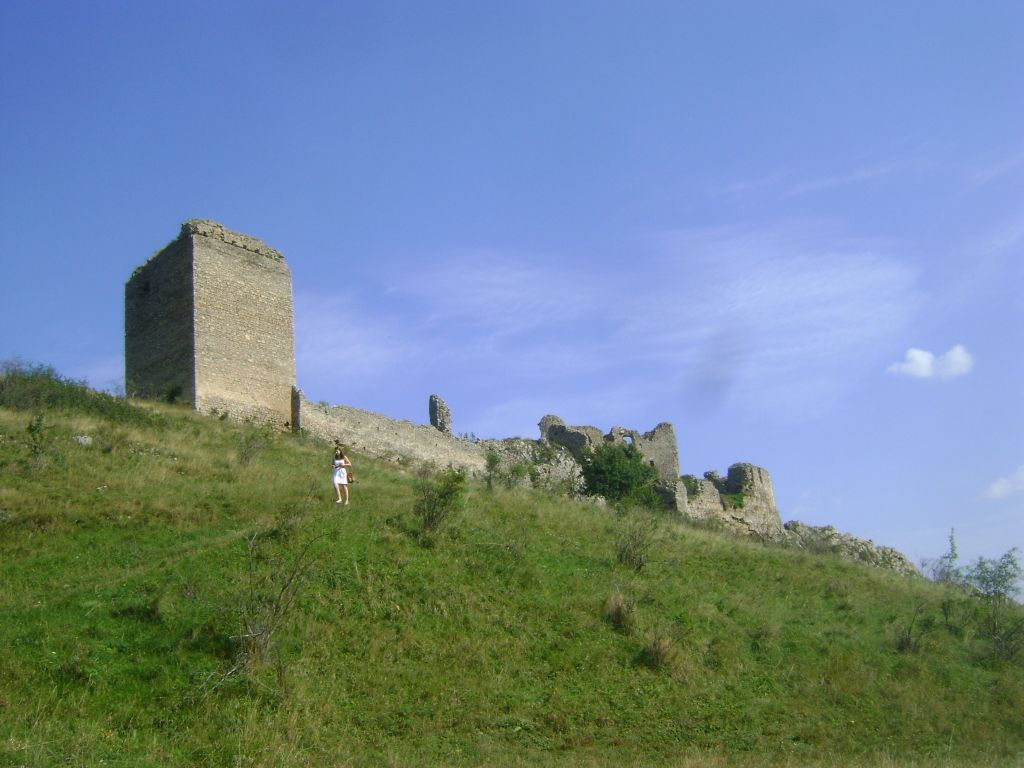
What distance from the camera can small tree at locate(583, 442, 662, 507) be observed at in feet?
103

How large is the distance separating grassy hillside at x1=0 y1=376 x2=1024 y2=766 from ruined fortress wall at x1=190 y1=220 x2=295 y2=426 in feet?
15.0

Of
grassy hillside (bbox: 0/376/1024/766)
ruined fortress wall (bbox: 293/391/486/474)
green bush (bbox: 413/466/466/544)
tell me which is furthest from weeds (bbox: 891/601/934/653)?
ruined fortress wall (bbox: 293/391/486/474)

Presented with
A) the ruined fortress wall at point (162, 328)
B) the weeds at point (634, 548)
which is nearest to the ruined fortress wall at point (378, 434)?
the ruined fortress wall at point (162, 328)

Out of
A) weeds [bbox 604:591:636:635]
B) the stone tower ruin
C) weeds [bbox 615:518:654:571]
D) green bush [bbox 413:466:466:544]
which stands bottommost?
weeds [bbox 604:591:636:635]

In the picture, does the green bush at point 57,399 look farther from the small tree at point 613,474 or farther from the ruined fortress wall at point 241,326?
the small tree at point 613,474

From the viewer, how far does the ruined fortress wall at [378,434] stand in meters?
25.7

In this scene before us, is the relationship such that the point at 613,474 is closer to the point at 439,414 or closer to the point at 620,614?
the point at 439,414

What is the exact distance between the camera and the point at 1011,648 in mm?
16953

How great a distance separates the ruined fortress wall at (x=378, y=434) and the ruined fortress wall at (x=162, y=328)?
10.0 ft

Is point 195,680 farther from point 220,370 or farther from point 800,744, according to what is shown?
point 220,370

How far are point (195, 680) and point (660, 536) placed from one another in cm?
1205

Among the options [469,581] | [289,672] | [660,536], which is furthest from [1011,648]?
[289,672]

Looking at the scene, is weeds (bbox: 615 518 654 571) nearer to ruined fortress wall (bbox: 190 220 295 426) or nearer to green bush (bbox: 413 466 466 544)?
green bush (bbox: 413 466 466 544)

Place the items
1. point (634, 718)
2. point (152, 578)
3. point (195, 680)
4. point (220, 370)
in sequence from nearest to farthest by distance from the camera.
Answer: point (195, 680)
point (634, 718)
point (152, 578)
point (220, 370)
